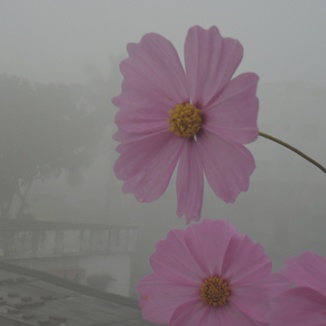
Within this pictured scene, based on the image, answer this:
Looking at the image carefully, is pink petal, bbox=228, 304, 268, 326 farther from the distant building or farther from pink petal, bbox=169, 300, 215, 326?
the distant building

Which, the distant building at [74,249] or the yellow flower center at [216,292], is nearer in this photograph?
the yellow flower center at [216,292]

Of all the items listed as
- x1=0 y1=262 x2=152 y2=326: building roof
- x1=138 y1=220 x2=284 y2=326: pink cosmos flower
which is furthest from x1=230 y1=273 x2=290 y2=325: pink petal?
x1=0 y1=262 x2=152 y2=326: building roof

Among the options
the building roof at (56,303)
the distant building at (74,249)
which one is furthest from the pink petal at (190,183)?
the distant building at (74,249)

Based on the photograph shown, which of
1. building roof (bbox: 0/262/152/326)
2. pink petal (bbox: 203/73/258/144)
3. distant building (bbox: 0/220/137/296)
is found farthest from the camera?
distant building (bbox: 0/220/137/296)

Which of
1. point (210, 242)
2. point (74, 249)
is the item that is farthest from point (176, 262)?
point (74, 249)

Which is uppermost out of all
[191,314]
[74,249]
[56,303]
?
[191,314]

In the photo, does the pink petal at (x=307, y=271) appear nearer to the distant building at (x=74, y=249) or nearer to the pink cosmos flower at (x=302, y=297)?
the pink cosmos flower at (x=302, y=297)

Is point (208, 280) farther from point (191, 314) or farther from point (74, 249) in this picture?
point (74, 249)
